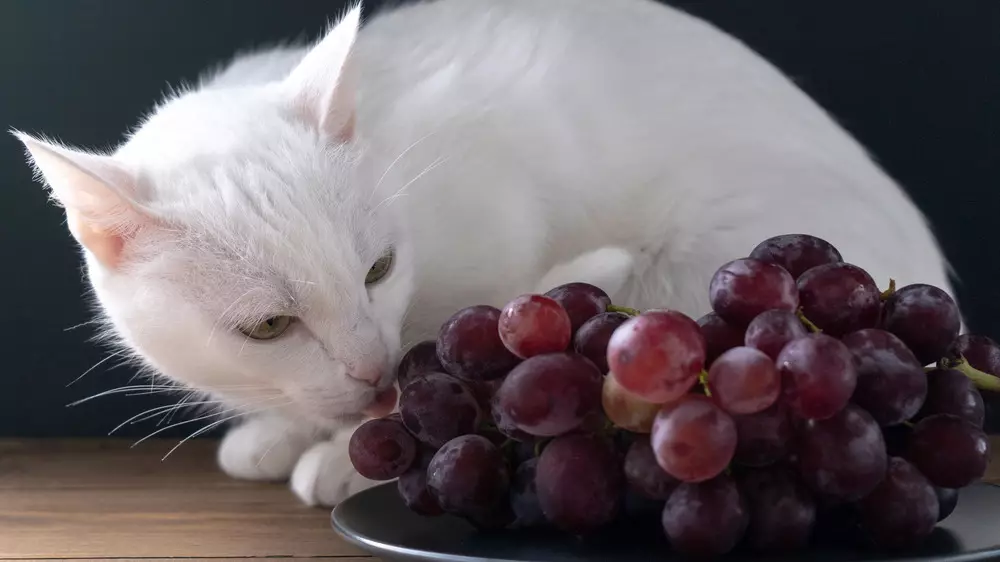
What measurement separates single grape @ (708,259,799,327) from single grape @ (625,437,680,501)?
120 mm

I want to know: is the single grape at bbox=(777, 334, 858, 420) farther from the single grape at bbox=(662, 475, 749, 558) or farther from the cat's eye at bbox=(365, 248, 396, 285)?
the cat's eye at bbox=(365, 248, 396, 285)

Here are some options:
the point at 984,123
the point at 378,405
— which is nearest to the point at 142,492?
the point at 378,405

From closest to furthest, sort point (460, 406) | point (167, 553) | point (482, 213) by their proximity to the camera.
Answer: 1. point (460, 406)
2. point (167, 553)
3. point (482, 213)

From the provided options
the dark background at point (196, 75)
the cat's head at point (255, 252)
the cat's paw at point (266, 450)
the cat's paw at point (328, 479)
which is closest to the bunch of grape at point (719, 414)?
the cat's head at point (255, 252)

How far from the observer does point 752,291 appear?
0.68 m

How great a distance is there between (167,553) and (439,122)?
58 cm

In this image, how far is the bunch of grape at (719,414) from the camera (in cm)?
62

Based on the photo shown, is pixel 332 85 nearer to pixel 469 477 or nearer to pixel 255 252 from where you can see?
pixel 255 252

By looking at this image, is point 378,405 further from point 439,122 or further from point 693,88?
point 693,88

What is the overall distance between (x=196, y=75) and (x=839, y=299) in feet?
3.65

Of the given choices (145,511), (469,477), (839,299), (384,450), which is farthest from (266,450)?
(839,299)

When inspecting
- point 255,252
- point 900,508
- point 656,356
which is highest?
point 255,252

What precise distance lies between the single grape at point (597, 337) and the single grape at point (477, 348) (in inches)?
2.4

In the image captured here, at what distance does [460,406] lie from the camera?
755mm
